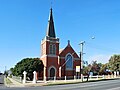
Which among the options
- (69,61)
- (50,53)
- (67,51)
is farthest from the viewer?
(67,51)

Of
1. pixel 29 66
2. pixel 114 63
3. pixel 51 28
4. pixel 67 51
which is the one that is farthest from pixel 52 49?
pixel 114 63

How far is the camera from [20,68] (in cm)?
5766

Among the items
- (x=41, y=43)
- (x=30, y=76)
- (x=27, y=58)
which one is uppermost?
(x=41, y=43)

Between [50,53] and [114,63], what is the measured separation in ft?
101

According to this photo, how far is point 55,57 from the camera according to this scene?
63.5 m

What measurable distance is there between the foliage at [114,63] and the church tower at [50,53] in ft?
94.7

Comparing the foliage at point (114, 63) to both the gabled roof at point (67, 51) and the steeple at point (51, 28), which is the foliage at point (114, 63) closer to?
the gabled roof at point (67, 51)

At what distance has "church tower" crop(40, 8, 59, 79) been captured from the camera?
61.8 m

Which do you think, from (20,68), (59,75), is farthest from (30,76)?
(59,75)

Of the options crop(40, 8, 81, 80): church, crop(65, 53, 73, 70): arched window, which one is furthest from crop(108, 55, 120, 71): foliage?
crop(65, 53, 73, 70): arched window

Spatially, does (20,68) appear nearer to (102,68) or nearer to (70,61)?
(70,61)

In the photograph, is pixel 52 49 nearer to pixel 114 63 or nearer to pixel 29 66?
pixel 29 66

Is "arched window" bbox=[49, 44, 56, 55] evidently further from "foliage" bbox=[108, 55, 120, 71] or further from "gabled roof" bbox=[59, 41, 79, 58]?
"foliage" bbox=[108, 55, 120, 71]

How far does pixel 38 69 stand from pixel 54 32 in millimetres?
11744
